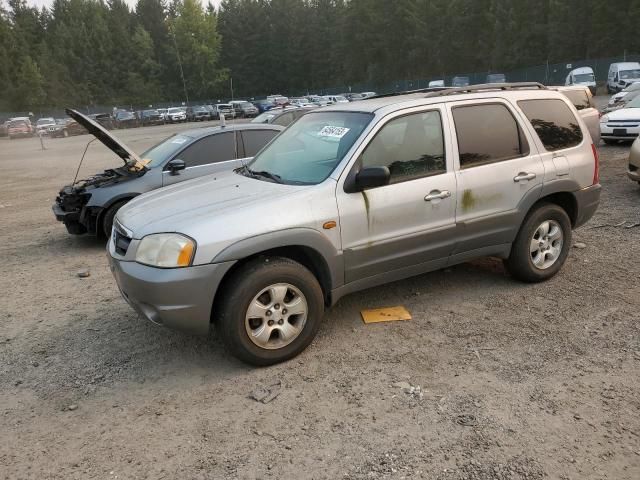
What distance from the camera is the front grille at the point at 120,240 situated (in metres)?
3.79

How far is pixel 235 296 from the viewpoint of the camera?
345 centimetres

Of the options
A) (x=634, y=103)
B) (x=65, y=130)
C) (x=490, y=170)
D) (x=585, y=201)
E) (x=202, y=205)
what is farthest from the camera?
(x=65, y=130)

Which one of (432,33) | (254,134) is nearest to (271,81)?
(432,33)

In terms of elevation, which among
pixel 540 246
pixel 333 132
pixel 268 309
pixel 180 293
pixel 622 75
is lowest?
pixel 540 246

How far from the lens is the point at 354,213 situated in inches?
151

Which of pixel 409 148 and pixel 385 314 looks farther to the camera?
pixel 385 314

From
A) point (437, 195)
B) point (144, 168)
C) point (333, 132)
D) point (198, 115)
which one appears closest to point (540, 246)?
point (437, 195)

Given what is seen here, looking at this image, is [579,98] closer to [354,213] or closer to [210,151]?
[210,151]

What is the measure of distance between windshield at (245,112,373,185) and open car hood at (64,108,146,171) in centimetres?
310

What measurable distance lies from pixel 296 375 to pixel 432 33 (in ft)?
245

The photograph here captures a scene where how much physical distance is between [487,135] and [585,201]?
1.39 meters

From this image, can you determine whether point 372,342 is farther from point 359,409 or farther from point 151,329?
point 151,329

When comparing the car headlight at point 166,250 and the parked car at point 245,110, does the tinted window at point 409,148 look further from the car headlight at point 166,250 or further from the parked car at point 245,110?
the parked car at point 245,110

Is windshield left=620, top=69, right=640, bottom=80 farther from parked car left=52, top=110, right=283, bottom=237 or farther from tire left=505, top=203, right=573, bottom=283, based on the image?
tire left=505, top=203, right=573, bottom=283
